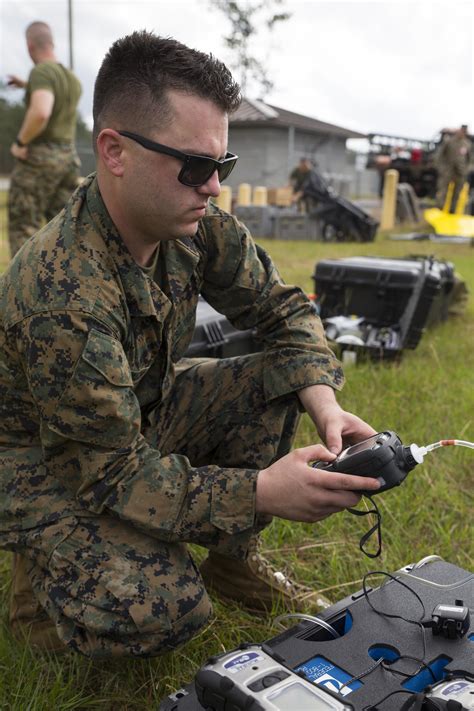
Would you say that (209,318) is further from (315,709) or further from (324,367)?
(315,709)

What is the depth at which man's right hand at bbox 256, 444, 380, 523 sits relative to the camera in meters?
1.70

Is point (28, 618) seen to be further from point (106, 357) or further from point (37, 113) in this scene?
point (37, 113)

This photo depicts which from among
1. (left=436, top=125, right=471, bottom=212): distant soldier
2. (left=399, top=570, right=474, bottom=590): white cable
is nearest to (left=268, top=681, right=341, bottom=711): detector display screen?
(left=399, top=570, right=474, bottom=590): white cable

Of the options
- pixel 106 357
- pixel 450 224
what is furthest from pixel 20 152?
pixel 450 224

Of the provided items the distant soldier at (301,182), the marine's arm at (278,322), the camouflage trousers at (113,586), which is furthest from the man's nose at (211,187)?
the distant soldier at (301,182)

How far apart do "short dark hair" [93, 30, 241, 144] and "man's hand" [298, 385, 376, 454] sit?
2.68 ft

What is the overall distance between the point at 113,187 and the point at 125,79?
0.83 ft

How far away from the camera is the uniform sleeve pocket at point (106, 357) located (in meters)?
1.70

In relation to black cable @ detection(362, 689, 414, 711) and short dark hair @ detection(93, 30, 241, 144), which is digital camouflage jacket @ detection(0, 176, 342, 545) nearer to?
short dark hair @ detection(93, 30, 241, 144)

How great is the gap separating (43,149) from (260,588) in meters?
4.62

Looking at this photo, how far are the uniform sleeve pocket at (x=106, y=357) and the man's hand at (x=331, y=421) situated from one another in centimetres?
55

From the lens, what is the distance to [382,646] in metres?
1.67

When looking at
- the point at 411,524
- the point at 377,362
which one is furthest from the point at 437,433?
the point at 377,362

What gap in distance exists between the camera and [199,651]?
2.08m
